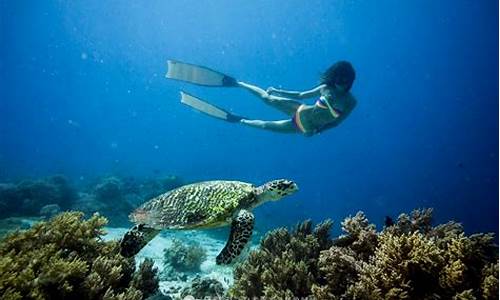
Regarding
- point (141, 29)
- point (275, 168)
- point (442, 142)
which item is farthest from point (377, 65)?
point (141, 29)

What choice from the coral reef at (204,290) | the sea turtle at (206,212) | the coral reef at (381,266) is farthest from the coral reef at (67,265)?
the coral reef at (381,266)

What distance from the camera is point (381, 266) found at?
10.3 ft

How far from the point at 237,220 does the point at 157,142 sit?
13229 cm

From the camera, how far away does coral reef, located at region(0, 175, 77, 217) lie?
486 inches

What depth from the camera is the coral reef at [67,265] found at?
2834 millimetres

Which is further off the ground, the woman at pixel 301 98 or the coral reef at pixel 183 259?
the woman at pixel 301 98

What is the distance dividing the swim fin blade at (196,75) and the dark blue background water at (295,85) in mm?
34367

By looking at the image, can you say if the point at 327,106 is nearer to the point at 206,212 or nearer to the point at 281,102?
the point at 281,102

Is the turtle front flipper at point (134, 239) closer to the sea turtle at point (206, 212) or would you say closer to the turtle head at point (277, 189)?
the sea turtle at point (206, 212)

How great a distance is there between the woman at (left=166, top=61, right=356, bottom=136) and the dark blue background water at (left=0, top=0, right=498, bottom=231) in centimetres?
3411

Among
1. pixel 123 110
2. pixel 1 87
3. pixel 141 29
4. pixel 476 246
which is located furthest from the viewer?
pixel 123 110

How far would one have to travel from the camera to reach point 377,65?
8300cm

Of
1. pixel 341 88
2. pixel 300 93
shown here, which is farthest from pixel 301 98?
pixel 341 88

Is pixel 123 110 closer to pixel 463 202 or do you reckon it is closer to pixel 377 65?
pixel 377 65
